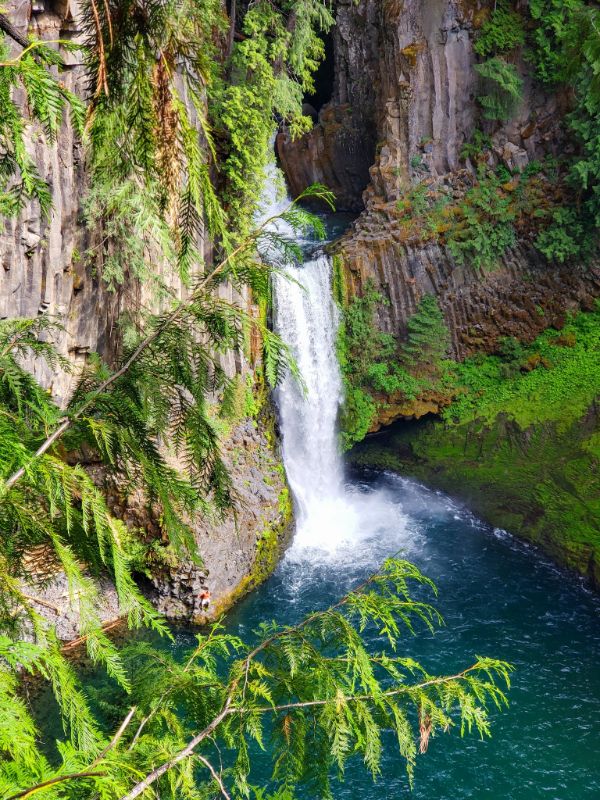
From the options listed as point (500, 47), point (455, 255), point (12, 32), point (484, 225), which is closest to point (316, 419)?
point (455, 255)

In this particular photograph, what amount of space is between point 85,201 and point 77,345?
219cm

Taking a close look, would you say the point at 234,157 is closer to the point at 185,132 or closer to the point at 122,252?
the point at 122,252

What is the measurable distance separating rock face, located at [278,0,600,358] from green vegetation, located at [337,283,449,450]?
0.34 m

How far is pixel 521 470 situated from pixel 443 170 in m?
→ 7.53

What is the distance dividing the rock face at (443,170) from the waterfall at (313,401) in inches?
43.5

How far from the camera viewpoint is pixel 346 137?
16938 millimetres

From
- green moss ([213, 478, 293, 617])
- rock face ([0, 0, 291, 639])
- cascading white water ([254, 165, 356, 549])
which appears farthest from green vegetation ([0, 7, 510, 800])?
cascading white water ([254, 165, 356, 549])

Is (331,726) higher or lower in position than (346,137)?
lower

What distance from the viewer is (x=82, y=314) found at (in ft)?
30.3

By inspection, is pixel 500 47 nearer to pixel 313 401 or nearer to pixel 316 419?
pixel 313 401

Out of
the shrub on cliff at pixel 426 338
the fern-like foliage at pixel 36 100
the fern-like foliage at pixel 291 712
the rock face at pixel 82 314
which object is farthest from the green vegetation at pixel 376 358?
the fern-like foliage at pixel 36 100

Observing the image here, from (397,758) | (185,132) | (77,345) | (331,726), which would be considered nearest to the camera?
(185,132)

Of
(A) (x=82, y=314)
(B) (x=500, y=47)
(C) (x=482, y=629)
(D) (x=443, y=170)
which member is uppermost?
(B) (x=500, y=47)

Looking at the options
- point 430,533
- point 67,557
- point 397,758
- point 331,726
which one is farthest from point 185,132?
point 430,533
